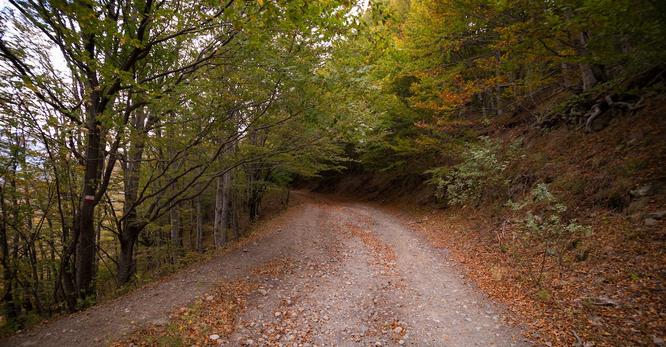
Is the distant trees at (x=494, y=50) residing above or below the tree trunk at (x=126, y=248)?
above

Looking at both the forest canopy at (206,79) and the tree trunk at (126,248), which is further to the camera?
the tree trunk at (126,248)

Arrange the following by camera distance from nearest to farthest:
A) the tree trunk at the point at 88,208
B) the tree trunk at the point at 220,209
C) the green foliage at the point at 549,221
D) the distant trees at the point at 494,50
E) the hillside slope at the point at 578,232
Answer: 1. the hillside slope at the point at 578,232
2. the distant trees at the point at 494,50
3. the tree trunk at the point at 88,208
4. the green foliage at the point at 549,221
5. the tree trunk at the point at 220,209

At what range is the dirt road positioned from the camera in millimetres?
4938

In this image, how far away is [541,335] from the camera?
4609 mm

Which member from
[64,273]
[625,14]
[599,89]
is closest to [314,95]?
[625,14]

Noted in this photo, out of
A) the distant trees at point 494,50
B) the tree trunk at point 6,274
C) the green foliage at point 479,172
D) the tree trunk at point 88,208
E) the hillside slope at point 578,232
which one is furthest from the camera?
the green foliage at point 479,172

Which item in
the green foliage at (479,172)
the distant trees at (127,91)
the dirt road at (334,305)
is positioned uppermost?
the distant trees at (127,91)

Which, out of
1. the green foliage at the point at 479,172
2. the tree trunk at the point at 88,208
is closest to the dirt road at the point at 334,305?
the tree trunk at the point at 88,208

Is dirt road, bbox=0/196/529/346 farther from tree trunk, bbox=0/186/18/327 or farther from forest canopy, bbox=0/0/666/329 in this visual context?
tree trunk, bbox=0/186/18/327

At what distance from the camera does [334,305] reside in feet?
20.1

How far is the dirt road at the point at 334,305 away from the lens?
16.2 feet

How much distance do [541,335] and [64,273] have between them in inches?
429

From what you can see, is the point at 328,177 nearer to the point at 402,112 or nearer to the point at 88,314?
the point at 402,112

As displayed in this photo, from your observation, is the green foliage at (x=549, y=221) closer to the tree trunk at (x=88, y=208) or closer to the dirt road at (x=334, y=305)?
the dirt road at (x=334, y=305)
